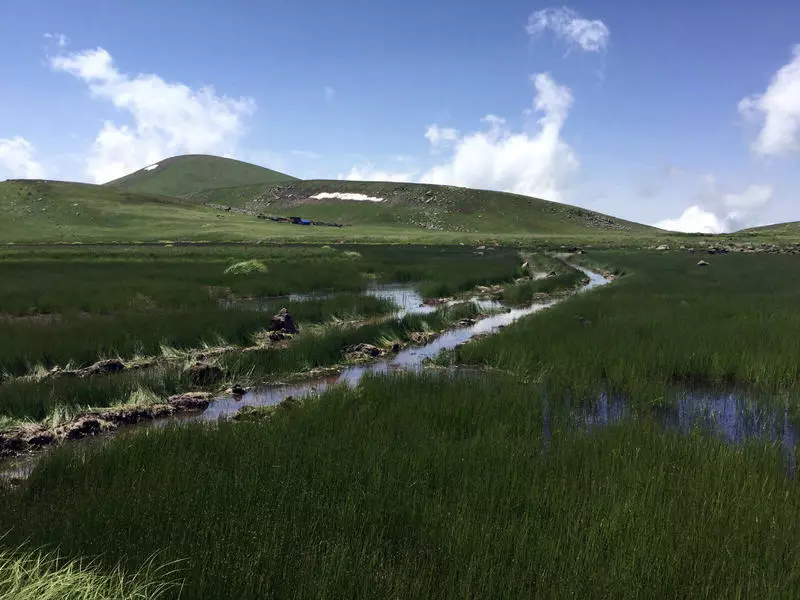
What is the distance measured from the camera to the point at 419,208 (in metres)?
145

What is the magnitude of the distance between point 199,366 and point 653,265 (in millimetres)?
39693

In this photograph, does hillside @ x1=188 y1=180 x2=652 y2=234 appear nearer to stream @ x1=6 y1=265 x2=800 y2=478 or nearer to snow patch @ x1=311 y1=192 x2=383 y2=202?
snow patch @ x1=311 y1=192 x2=383 y2=202

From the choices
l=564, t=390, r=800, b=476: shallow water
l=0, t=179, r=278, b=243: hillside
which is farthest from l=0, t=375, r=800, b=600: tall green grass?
l=0, t=179, r=278, b=243: hillside

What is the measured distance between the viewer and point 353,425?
7.95 metres

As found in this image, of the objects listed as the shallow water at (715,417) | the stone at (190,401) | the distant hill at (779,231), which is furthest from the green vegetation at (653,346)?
the distant hill at (779,231)

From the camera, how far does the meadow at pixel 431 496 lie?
169 inches

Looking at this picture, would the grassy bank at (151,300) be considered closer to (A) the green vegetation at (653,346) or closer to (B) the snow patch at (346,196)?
(A) the green vegetation at (653,346)

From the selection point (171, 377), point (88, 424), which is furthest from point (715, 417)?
point (171, 377)

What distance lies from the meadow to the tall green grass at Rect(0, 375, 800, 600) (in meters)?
0.02

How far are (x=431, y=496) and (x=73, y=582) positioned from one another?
3445 millimetres

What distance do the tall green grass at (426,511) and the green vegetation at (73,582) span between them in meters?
0.24

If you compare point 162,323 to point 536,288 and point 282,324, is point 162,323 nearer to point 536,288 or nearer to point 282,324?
point 282,324

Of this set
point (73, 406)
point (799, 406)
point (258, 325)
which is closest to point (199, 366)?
point (73, 406)

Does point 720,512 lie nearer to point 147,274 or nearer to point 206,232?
point 147,274
